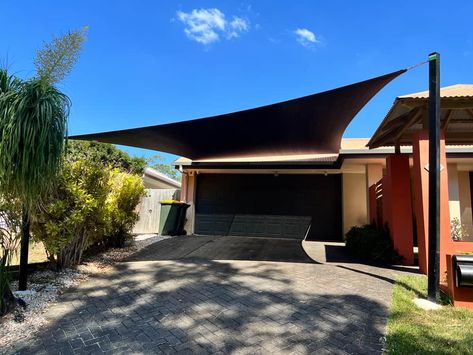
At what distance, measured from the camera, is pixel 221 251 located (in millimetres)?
8008

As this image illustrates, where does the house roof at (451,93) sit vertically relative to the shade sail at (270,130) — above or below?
above

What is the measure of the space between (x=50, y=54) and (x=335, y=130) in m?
5.05

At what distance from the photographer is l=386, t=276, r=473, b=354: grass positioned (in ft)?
9.31

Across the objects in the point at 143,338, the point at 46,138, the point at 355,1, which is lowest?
the point at 143,338

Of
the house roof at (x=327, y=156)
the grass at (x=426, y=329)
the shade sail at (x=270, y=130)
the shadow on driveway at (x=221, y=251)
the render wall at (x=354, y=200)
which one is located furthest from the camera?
the render wall at (x=354, y=200)

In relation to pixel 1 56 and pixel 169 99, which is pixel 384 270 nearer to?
pixel 1 56

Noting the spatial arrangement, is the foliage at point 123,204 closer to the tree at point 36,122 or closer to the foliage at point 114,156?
the tree at point 36,122

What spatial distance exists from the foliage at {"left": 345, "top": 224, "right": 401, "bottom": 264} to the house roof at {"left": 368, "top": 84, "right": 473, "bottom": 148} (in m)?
2.28

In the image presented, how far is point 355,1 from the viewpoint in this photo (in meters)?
7.67

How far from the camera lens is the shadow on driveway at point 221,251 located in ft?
23.4

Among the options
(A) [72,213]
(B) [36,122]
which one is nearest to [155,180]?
(A) [72,213]

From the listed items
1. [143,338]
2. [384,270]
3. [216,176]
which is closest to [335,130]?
[384,270]

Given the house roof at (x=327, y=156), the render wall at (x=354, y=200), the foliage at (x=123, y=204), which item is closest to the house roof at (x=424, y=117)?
the house roof at (x=327, y=156)

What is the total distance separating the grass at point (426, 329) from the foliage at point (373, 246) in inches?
90.5
